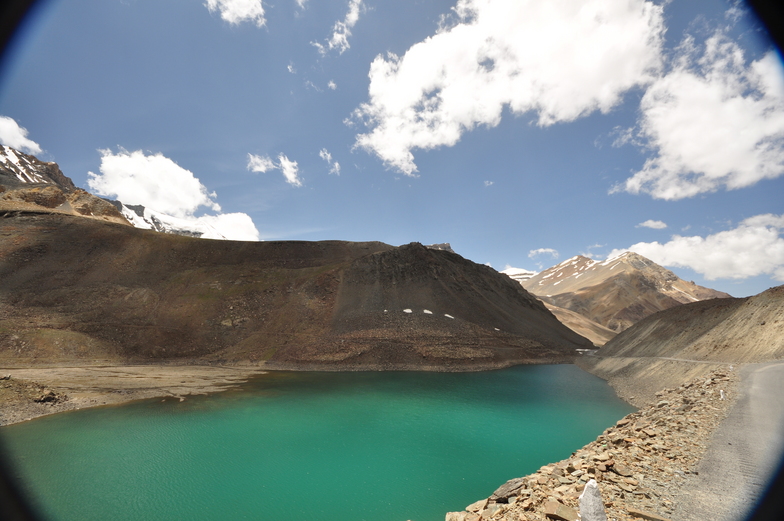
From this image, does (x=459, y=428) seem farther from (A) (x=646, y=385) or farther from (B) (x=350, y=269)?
(B) (x=350, y=269)

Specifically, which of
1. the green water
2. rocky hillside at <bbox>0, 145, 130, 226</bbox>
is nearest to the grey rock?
the green water

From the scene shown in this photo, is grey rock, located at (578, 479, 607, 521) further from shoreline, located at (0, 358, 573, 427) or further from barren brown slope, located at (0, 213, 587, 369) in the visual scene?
barren brown slope, located at (0, 213, 587, 369)

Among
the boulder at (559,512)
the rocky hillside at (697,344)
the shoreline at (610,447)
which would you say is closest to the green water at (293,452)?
the shoreline at (610,447)

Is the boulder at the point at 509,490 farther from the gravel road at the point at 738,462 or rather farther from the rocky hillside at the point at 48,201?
the rocky hillside at the point at 48,201

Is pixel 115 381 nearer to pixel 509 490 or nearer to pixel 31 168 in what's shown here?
pixel 509 490

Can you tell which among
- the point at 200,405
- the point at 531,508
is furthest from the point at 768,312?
the point at 200,405
